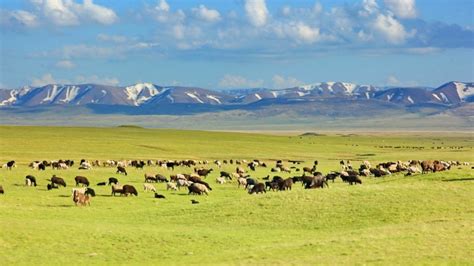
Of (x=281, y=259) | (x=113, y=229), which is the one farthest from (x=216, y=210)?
(x=281, y=259)

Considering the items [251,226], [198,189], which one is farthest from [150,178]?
[251,226]

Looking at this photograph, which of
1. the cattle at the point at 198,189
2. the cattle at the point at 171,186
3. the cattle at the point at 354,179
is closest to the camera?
the cattle at the point at 198,189

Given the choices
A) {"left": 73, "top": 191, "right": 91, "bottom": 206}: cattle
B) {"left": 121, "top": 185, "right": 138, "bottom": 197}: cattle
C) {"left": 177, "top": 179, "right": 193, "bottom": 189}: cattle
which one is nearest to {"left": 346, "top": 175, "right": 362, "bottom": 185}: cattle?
{"left": 177, "top": 179, "right": 193, "bottom": 189}: cattle

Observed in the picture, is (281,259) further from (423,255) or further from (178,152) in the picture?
(178,152)

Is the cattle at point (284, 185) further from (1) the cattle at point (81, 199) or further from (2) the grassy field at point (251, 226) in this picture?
(1) the cattle at point (81, 199)

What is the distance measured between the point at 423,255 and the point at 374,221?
28.6 ft

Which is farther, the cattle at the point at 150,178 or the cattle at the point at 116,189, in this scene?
the cattle at the point at 150,178

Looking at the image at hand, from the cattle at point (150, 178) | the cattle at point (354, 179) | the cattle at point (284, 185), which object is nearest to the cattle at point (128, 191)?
the cattle at point (284, 185)

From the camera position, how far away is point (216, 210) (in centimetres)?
3441

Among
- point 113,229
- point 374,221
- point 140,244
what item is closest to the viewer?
point 140,244

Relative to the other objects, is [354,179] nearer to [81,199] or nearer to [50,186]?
[81,199]

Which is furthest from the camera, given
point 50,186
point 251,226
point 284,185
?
point 50,186

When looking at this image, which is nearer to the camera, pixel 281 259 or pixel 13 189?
pixel 281 259

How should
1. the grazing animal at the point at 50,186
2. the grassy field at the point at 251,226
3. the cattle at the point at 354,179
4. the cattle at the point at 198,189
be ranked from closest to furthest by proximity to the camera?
the grassy field at the point at 251,226, the cattle at the point at 198,189, the grazing animal at the point at 50,186, the cattle at the point at 354,179
